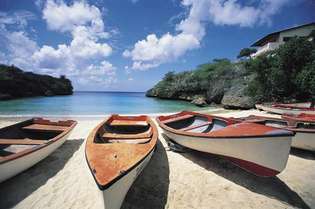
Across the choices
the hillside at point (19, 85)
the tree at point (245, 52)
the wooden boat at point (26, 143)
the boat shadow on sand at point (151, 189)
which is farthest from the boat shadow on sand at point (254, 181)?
the tree at point (245, 52)

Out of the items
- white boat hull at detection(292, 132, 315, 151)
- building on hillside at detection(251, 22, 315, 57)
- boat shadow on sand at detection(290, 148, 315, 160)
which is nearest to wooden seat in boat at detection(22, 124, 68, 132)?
white boat hull at detection(292, 132, 315, 151)

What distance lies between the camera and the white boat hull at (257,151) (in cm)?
288

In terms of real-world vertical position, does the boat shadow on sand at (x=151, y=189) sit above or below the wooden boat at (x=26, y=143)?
below

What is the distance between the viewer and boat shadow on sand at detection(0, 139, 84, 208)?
2.80m

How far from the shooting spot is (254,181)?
3.34 metres

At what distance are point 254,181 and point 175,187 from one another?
1.70 metres

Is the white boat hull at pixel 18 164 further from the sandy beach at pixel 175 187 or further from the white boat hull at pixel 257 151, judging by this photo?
the white boat hull at pixel 257 151

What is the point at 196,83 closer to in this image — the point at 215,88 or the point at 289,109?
the point at 215,88

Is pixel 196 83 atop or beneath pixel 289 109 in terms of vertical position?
atop

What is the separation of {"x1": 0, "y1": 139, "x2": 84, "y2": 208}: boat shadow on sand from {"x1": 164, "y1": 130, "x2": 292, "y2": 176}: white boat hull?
142 inches

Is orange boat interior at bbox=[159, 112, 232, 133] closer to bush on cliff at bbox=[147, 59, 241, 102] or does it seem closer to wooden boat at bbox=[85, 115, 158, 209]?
wooden boat at bbox=[85, 115, 158, 209]

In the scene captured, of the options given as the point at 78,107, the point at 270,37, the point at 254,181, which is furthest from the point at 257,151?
the point at 270,37

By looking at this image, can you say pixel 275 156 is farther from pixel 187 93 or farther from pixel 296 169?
pixel 187 93

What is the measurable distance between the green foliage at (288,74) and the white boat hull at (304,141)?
462 inches
